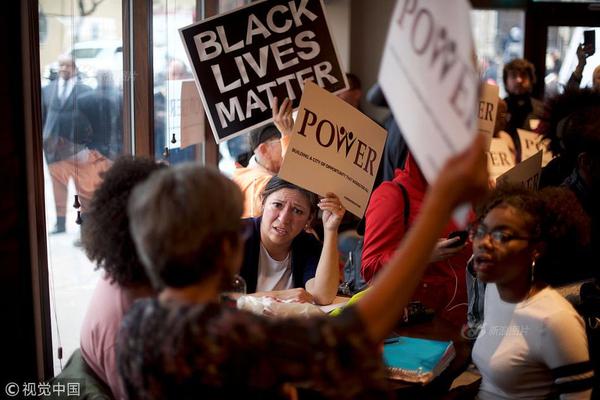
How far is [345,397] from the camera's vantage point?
167 cm

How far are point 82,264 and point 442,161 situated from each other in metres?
2.90

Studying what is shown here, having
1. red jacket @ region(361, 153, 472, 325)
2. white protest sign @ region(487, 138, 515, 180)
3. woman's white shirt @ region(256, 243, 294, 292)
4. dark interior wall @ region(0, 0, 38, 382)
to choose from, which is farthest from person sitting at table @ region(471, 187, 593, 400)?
white protest sign @ region(487, 138, 515, 180)

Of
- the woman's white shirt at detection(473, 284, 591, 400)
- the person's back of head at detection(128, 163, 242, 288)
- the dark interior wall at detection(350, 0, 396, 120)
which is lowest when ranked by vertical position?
the woman's white shirt at detection(473, 284, 591, 400)

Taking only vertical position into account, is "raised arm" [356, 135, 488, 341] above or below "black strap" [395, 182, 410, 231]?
above

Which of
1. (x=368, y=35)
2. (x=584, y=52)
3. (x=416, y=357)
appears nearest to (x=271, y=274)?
(x=416, y=357)

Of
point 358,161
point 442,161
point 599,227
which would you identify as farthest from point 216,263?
point 599,227

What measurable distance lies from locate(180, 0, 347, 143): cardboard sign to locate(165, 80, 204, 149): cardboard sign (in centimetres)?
89

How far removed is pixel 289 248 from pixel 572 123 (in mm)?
1515

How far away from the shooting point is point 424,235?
1.74 meters

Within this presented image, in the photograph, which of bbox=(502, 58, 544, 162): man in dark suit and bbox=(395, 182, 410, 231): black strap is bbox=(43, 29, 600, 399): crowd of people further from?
bbox=(502, 58, 544, 162): man in dark suit

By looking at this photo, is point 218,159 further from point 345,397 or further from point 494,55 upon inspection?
point 494,55

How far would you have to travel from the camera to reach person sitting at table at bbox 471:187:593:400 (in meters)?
2.48

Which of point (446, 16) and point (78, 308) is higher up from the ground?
point (446, 16)

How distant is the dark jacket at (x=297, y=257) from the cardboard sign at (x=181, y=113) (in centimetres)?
147
